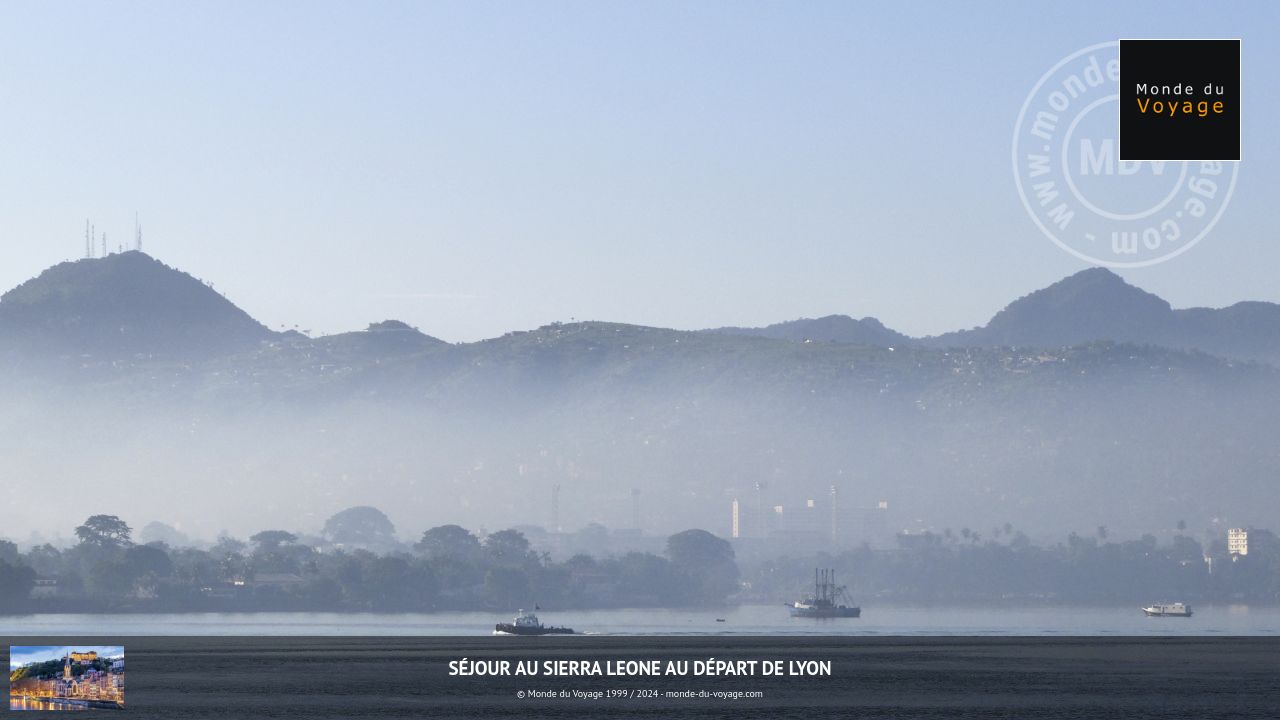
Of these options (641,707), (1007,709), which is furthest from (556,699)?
(1007,709)

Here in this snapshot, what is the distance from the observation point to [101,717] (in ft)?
477

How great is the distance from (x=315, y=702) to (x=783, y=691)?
46.8 metres

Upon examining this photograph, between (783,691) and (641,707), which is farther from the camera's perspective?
(783,691)

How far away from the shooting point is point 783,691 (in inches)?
7116

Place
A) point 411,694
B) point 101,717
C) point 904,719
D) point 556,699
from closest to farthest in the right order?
point 101,717, point 904,719, point 556,699, point 411,694

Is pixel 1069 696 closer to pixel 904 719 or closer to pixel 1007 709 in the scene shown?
pixel 1007 709

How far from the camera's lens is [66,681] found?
515 ft

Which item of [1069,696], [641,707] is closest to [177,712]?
[641,707]

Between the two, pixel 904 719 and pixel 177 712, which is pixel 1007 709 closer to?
pixel 904 719

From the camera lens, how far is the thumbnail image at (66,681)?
145 m

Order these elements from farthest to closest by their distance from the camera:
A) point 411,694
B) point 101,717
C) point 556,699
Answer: point 411,694
point 556,699
point 101,717

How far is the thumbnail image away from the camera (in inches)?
5714

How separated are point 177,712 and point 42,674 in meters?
19.5

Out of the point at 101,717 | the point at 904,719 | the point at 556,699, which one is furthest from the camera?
the point at 556,699
